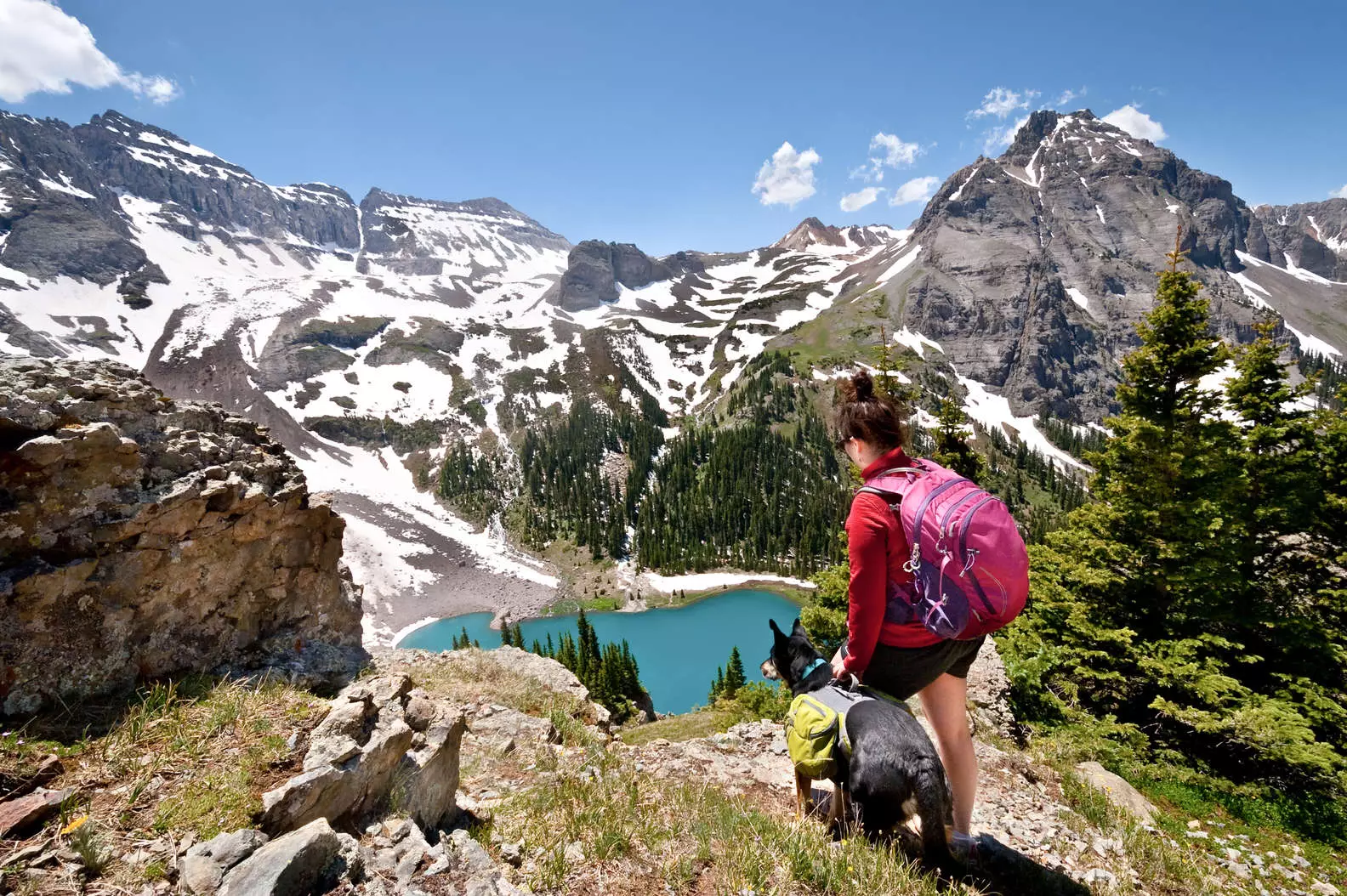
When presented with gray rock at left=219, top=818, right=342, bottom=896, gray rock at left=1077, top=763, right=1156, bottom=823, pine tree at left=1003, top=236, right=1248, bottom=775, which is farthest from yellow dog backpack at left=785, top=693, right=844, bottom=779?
pine tree at left=1003, top=236, right=1248, bottom=775

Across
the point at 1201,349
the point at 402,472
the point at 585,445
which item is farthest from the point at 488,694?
the point at 402,472

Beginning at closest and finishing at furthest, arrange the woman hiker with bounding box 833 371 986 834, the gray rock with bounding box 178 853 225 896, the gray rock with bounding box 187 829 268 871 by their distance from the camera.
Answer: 1. the gray rock with bounding box 178 853 225 896
2. the gray rock with bounding box 187 829 268 871
3. the woman hiker with bounding box 833 371 986 834

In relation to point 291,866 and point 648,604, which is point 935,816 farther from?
point 648,604

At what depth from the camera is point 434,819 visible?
473cm

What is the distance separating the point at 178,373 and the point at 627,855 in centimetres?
21067

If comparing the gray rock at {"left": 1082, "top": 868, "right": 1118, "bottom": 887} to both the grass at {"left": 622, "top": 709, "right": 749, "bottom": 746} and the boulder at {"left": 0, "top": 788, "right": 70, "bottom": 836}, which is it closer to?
the grass at {"left": 622, "top": 709, "right": 749, "bottom": 746}

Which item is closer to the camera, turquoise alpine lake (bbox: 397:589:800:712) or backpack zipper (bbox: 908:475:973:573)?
backpack zipper (bbox: 908:475:973:573)

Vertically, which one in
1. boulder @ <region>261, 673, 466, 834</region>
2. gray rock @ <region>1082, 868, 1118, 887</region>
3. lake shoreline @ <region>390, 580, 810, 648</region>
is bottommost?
lake shoreline @ <region>390, 580, 810, 648</region>

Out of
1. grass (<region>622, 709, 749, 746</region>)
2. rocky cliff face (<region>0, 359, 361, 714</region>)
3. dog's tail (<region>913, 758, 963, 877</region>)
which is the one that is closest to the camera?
dog's tail (<region>913, 758, 963, 877</region>)

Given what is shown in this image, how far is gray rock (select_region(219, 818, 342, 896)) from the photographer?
2.97m

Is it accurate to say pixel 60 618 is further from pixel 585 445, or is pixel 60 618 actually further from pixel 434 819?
pixel 585 445

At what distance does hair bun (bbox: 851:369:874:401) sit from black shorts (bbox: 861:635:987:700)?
6.41ft

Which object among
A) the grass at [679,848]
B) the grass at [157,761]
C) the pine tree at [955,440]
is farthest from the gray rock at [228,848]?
the pine tree at [955,440]

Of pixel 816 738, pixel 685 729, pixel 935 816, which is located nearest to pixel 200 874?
pixel 816 738
